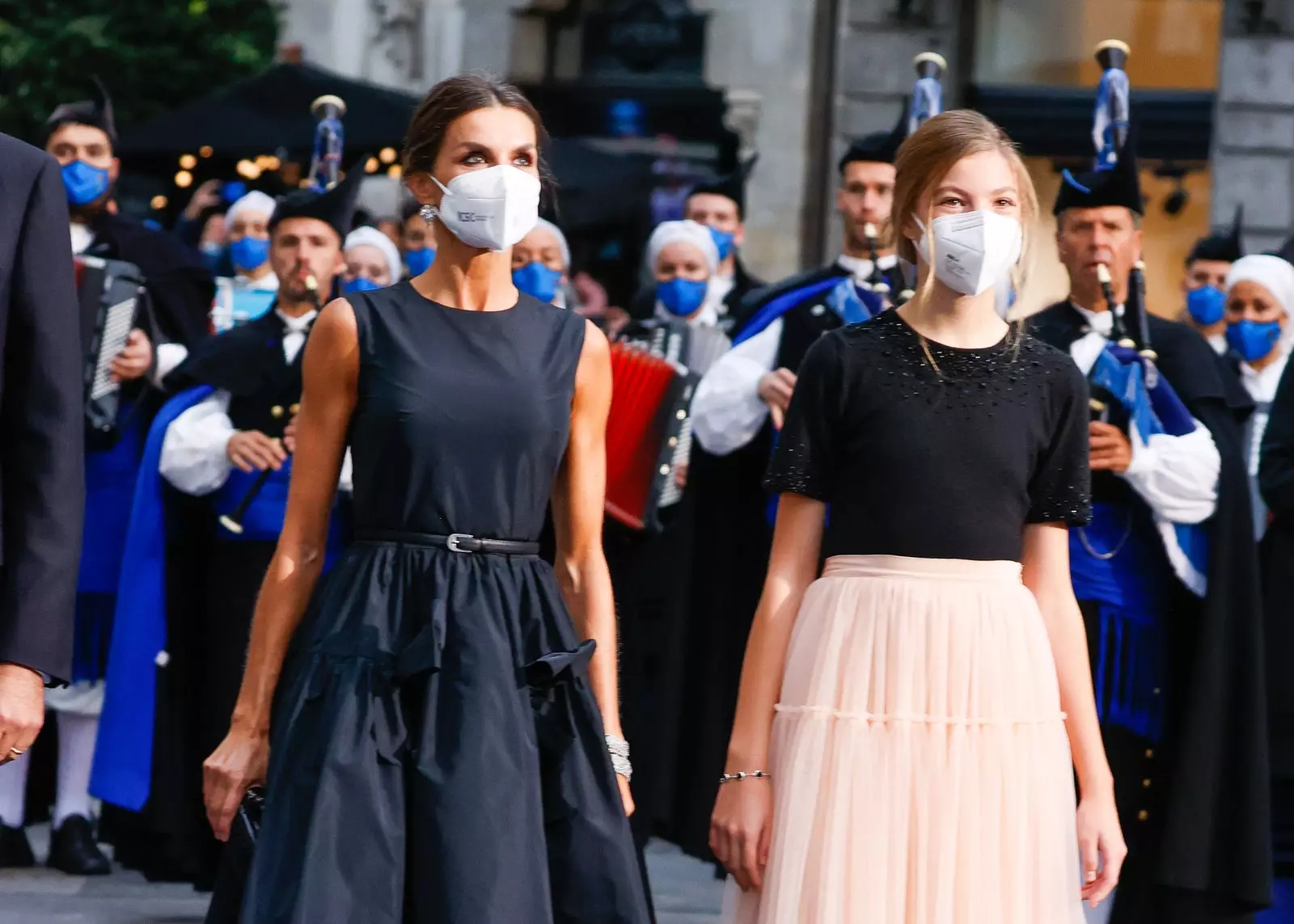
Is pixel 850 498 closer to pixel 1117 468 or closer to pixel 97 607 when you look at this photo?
pixel 1117 468

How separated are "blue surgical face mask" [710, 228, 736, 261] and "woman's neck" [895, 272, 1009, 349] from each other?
588cm

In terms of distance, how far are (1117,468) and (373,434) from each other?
2.79 m

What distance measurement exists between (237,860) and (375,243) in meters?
5.29

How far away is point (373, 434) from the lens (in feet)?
14.0

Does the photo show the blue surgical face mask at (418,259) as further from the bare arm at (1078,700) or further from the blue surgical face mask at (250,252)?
the bare arm at (1078,700)

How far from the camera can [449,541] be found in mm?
4250

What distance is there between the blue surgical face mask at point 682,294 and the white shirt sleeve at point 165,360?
207cm

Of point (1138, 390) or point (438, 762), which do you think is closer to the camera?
point (438, 762)

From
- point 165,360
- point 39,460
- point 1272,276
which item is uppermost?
point 1272,276

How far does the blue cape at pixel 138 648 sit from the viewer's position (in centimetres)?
793

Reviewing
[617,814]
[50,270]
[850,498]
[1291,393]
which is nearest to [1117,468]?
[1291,393]

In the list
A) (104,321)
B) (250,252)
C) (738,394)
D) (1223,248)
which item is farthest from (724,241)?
(104,321)

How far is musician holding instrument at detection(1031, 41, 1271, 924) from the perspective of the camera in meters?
6.62

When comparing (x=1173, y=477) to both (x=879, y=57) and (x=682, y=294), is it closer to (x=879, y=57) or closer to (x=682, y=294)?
(x=682, y=294)
